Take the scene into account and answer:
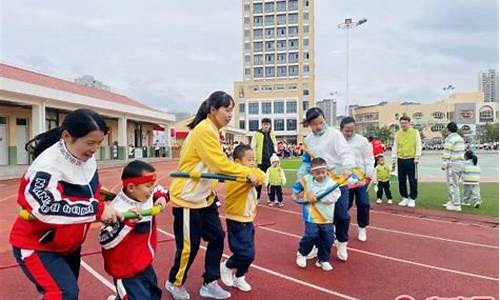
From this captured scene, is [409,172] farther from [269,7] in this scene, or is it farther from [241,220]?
[269,7]

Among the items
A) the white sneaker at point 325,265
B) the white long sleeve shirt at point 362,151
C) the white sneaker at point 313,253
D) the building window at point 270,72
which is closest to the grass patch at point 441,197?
the white long sleeve shirt at point 362,151

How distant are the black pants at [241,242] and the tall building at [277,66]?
74.1m

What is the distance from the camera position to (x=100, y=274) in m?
4.64

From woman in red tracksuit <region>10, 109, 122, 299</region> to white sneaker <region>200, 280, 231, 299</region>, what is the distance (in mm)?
1580

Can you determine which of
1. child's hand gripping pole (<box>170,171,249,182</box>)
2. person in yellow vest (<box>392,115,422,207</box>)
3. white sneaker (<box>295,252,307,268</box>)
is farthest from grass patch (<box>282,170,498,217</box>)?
child's hand gripping pole (<box>170,171,249,182</box>)

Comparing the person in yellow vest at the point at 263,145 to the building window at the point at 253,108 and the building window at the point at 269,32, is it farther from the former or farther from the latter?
the building window at the point at 269,32

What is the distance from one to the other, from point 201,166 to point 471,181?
7349mm

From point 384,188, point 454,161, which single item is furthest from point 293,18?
point 454,161


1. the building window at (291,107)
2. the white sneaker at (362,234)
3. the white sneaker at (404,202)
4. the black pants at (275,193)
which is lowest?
the white sneaker at (362,234)

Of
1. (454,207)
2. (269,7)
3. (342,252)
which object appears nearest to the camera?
(342,252)

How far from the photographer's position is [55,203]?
7.54 feet

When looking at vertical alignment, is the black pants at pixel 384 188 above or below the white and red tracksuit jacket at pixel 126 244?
below

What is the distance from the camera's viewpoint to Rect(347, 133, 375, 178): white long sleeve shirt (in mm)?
6215

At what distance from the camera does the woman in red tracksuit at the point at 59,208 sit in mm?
2318
